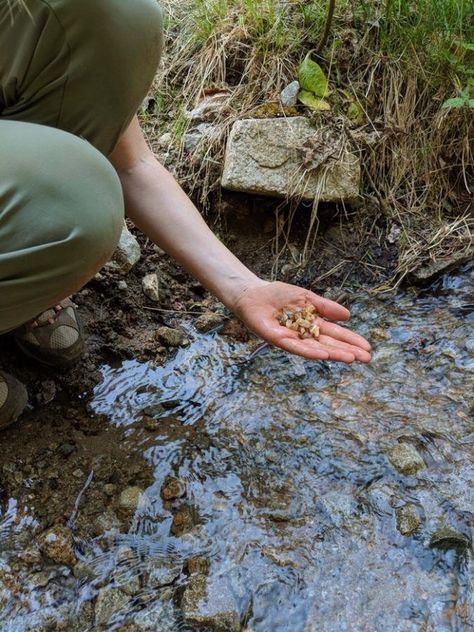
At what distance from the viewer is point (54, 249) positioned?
127 centimetres

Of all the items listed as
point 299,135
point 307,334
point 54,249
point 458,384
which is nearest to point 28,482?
point 54,249

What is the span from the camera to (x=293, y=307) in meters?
1.63

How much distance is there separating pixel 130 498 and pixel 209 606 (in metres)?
0.37

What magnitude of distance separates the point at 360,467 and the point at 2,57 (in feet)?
4.62

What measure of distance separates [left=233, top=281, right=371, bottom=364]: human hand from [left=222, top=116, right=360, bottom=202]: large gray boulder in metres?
0.92

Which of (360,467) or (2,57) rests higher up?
(2,57)

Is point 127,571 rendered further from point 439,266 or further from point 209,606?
point 439,266

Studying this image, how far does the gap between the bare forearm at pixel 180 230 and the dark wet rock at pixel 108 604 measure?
782mm

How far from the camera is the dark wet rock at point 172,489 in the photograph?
157 cm

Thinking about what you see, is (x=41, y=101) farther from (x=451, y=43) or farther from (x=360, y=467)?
(x=451, y=43)

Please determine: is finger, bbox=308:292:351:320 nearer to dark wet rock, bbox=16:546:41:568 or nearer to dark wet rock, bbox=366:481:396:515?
dark wet rock, bbox=366:481:396:515

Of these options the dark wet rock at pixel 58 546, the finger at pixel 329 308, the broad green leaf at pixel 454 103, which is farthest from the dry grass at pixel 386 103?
the dark wet rock at pixel 58 546

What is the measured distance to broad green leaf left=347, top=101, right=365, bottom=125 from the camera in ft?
8.63

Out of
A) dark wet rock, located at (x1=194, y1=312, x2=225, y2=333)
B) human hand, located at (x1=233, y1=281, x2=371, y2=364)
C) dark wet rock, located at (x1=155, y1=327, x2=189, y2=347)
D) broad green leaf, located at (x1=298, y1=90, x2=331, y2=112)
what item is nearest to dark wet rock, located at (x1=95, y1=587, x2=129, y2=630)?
human hand, located at (x1=233, y1=281, x2=371, y2=364)
